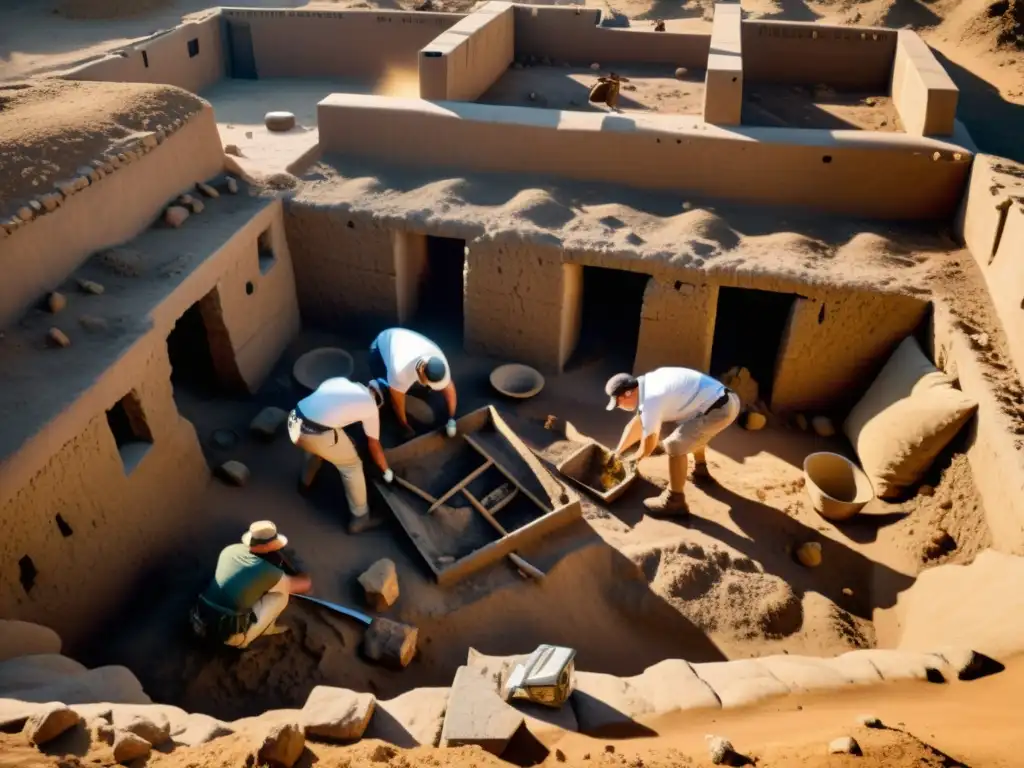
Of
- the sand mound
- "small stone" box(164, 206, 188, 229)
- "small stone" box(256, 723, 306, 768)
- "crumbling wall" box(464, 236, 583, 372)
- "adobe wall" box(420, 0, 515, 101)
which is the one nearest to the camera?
"small stone" box(256, 723, 306, 768)

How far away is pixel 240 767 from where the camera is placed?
374cm

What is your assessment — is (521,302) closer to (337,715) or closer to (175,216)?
(175,216)

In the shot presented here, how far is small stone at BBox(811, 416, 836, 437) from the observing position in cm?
786

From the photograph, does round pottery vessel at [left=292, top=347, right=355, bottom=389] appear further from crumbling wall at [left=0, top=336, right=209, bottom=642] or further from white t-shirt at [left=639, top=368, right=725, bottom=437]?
white t-shirt at [left=639, top=368, right=725, bottom=437]

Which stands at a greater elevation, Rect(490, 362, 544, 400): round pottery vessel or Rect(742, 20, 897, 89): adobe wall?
Rect(742, 20, 897, 89): adobe wall

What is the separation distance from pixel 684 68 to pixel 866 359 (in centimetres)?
545

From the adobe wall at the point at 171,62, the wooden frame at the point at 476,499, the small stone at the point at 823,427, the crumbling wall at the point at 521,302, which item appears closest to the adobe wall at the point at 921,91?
the small stone at the point at 823,427

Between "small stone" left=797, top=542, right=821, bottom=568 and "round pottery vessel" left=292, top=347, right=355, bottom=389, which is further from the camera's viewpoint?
"round pottery vessel" left=292, top=347, right=355, bottom=389

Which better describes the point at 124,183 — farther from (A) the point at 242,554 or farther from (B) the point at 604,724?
(B) the point at 604,724

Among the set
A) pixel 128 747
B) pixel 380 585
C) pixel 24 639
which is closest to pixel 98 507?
pixel 24 639

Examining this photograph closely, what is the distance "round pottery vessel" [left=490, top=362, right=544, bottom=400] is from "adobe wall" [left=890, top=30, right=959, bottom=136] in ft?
14.5

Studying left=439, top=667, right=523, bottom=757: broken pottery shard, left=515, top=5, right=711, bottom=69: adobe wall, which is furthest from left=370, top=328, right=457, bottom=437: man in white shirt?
left=515, top=5, right=711, bottom=69: adobe wall

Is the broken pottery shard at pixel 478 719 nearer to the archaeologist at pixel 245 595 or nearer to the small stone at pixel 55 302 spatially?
the archaeologist at pixel 245 595

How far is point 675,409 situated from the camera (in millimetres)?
6461
